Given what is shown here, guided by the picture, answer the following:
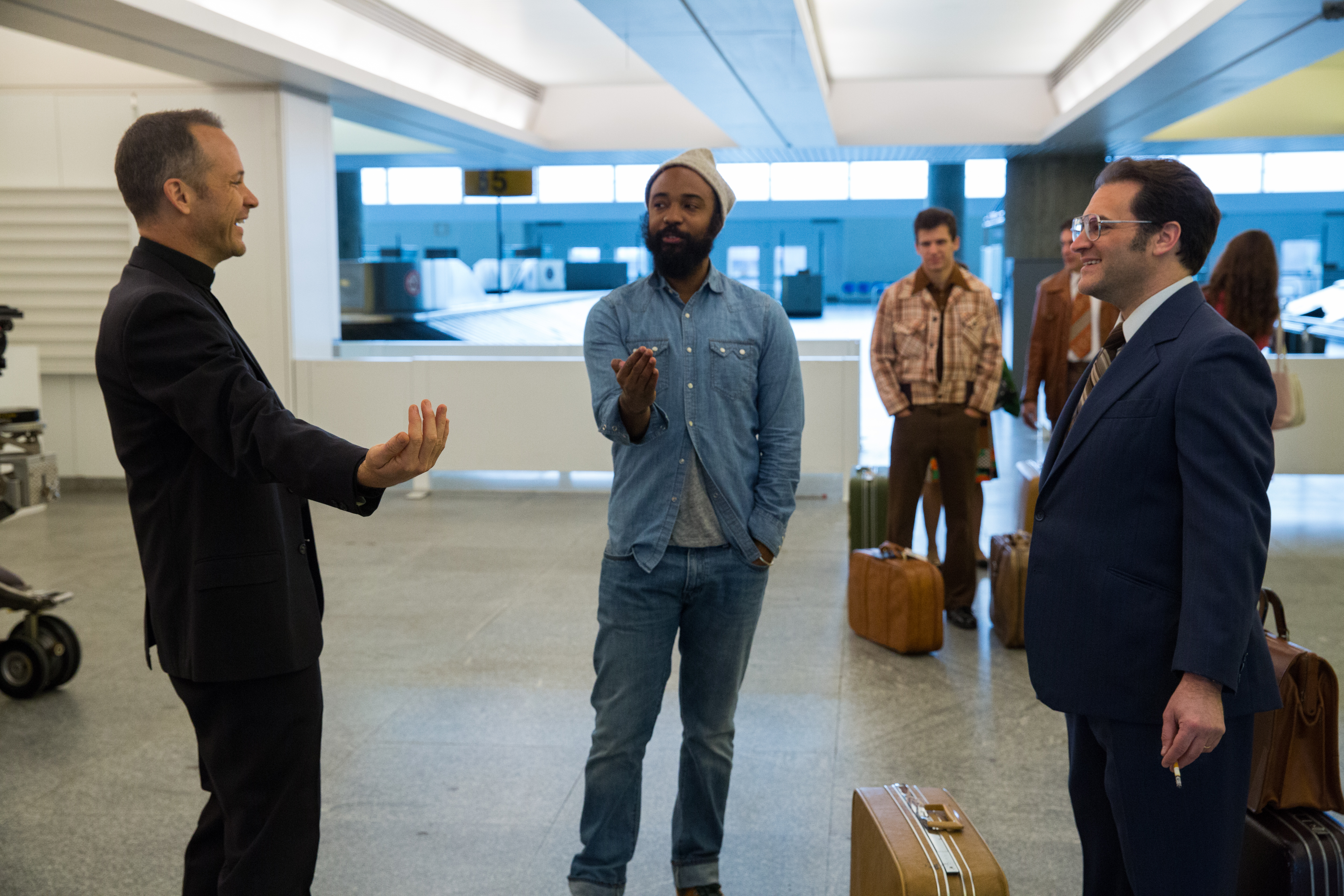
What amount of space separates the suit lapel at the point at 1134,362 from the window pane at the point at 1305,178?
114 feet

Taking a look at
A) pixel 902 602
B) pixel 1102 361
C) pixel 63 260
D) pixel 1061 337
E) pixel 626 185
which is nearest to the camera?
pixel 1102 361

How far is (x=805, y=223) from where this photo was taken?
47.3 m

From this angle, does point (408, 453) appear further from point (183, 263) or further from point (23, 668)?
point (23, 668)

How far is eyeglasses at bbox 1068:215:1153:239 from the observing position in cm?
214

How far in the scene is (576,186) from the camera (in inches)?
1513

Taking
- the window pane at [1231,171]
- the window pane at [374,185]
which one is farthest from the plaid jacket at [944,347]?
the window pane at [374,185]

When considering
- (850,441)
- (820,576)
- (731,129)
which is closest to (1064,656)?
(820,576)

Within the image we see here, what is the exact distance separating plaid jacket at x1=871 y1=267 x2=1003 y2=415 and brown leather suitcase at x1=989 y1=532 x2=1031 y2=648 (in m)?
0.73

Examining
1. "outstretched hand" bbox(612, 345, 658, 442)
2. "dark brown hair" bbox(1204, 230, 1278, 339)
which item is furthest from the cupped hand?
"dark brown hair" bbox(1204, 230, 1278, 339)

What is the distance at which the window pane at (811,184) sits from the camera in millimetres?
36688

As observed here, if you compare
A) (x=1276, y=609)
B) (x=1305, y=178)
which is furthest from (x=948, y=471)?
(x=1305, y=178)

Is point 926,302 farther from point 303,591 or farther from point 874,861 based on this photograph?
point 303,591

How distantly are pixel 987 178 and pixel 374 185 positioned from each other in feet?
60.0

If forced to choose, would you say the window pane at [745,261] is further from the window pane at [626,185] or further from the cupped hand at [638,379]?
the cupped hand at [638,379]
